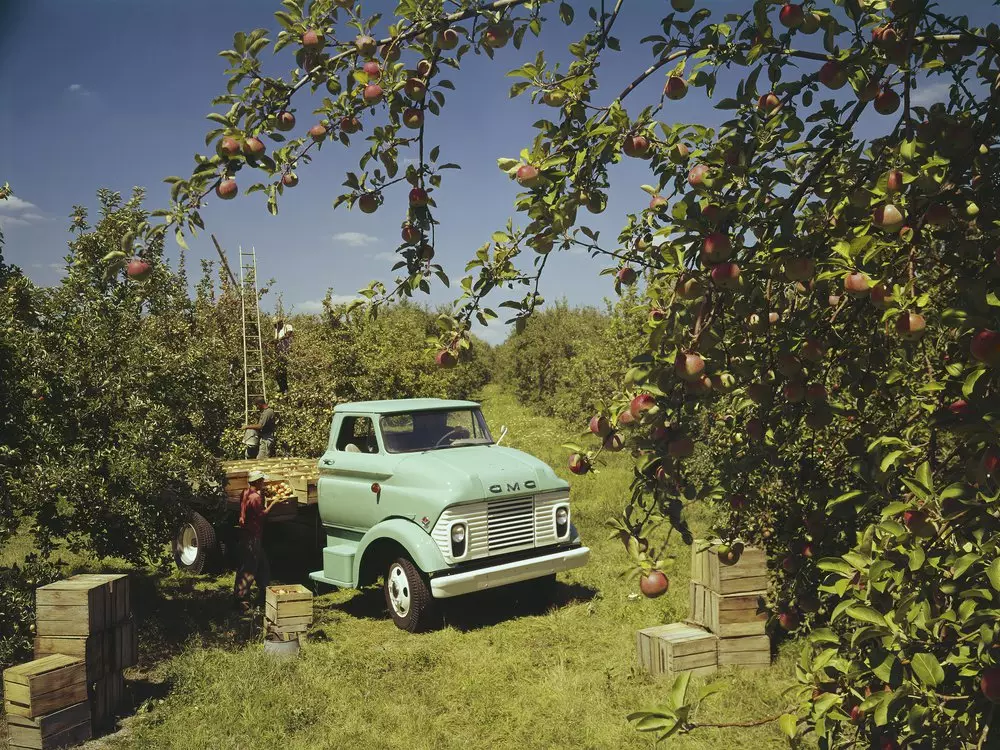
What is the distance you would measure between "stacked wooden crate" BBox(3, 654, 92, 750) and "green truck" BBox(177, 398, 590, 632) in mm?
2817

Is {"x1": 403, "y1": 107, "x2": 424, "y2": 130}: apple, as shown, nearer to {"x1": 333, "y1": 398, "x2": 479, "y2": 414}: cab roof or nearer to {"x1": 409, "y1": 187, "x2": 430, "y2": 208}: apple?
{"x1": 409, "y1": 187, "x2": 430, "y2": 208}: apple

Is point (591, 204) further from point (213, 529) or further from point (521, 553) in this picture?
point (213, 529)

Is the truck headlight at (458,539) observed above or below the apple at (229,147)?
below

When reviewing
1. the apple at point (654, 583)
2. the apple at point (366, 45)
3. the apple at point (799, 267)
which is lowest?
the apple at point (654, 583)

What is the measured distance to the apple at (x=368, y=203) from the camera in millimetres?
2365

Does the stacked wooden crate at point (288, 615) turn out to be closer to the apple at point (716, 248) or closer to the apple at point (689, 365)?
the apple at point (689, 365)

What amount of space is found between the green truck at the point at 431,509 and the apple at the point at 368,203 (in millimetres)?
4873

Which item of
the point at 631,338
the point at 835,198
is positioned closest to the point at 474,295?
the point at 835,198

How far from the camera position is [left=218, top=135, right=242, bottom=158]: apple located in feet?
6.62

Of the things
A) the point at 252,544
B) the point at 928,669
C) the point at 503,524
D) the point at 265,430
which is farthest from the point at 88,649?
the point at 265,430

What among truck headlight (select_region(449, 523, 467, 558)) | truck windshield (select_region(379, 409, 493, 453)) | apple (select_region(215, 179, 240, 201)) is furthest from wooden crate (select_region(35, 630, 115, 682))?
apple (select_region(215, 179, 240, 201))

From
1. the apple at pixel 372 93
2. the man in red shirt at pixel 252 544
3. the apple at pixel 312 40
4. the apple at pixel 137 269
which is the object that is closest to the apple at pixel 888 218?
the apple at pixel 372 93

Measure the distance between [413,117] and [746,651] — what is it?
208 inches

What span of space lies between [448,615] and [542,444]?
12988 millimetres
